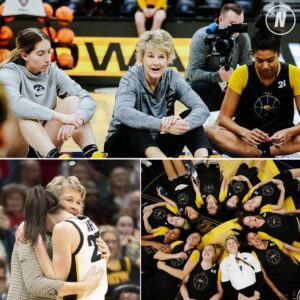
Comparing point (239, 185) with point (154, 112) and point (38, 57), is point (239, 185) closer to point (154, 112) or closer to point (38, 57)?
point (154, 112)

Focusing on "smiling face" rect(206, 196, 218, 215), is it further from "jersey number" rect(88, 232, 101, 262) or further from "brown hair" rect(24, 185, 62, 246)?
"brown hair" rect(24, 185, 62, 246)

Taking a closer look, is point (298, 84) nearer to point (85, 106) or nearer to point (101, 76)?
point (85, 106)

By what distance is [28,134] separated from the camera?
14.5 feet

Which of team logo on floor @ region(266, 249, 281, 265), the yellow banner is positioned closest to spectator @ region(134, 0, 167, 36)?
the yellow banner

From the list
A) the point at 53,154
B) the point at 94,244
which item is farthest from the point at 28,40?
the point at 94,244

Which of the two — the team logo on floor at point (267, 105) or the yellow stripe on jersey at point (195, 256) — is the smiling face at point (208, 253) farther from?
the team logo on floor at point (267, 105)

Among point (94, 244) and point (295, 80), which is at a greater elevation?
point (295, 80)

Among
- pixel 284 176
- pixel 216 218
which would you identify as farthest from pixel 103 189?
pixel 284 176

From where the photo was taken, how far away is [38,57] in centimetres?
455

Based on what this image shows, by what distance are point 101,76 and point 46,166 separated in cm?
555

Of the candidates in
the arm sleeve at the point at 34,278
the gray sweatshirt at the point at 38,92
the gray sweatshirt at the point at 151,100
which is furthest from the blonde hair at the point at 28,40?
the arm sleeve at the point at 34,278

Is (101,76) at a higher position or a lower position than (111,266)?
higher
